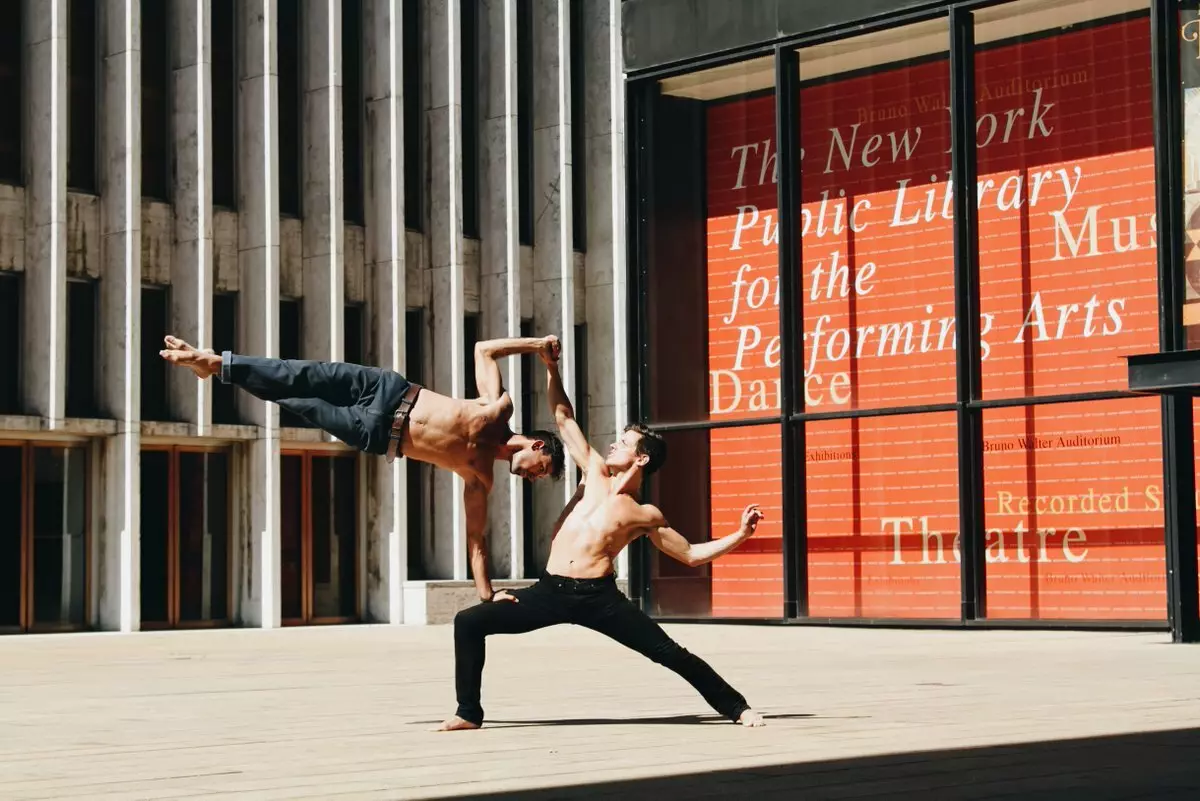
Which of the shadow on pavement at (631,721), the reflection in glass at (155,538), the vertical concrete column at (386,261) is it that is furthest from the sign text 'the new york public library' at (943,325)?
the shadow on pavement at (631,721)

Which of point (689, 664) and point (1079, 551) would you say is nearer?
point (689, 664)

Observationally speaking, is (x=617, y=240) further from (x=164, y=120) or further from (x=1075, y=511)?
(x=1075, y=511)

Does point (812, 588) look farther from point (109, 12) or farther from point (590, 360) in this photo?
point (109, 12)

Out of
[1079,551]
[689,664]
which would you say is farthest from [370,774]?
[1079,551]

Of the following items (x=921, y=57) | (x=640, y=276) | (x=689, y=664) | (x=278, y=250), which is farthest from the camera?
(x=278, y=250)

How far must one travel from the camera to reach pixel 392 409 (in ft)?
38.1

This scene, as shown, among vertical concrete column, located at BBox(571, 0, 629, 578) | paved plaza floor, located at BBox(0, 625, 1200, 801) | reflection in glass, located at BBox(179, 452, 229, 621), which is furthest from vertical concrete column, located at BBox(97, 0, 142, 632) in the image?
vertical concrete column, located at BBox(571, 0, 629, 578)

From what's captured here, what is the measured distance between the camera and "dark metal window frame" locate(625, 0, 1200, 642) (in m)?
20.0

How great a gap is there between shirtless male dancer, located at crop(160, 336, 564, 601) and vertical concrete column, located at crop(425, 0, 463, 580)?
2054cm

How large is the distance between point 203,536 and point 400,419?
61.7ft

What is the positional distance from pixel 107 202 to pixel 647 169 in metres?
8.05

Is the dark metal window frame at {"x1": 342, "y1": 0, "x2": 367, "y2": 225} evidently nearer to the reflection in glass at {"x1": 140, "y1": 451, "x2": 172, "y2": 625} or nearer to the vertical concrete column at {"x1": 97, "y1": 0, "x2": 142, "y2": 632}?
the vertical concrete column at {"x1": 97, "y1": 0, "x2": 142, "y2": 632}

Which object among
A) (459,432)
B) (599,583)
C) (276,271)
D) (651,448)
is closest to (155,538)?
(276,271)

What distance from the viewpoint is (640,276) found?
2677 cm
